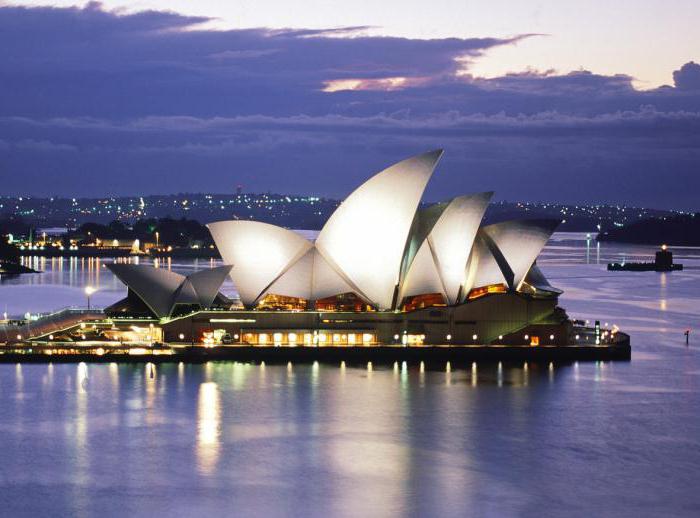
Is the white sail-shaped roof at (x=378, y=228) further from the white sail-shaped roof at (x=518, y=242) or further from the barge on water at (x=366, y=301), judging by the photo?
the white sail-shaped roof at (x=518, y=242)

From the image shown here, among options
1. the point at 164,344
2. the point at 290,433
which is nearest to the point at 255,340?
the point at 164,344

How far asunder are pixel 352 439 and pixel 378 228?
1236cm

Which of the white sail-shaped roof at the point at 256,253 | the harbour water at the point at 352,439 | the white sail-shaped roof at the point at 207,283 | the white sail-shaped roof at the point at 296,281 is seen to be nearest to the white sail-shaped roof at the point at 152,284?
the white sail-shaped roof at the point at 207,283

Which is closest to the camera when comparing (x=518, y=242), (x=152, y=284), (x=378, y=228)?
(x=378, y=228)

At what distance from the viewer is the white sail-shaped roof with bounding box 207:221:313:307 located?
1481 inches

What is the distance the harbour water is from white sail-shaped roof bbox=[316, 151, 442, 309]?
348 centimetres

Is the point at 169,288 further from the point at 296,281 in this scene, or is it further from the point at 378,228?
the point at 378,228

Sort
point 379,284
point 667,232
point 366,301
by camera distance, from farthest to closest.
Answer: point 667,232, point 366,301, point 379,284

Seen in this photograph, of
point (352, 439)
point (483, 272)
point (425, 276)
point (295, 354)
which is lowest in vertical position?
point (352, 439)

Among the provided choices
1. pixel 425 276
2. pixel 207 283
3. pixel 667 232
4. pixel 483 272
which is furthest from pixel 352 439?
pixel 667 232

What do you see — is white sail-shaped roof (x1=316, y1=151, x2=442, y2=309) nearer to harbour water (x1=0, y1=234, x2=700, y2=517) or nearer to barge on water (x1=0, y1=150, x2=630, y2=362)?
barge on water (x1=0, y1=150, x2=630, y2=362)

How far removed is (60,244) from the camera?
129 m

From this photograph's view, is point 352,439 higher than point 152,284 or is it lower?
lower

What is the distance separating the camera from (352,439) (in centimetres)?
2541
